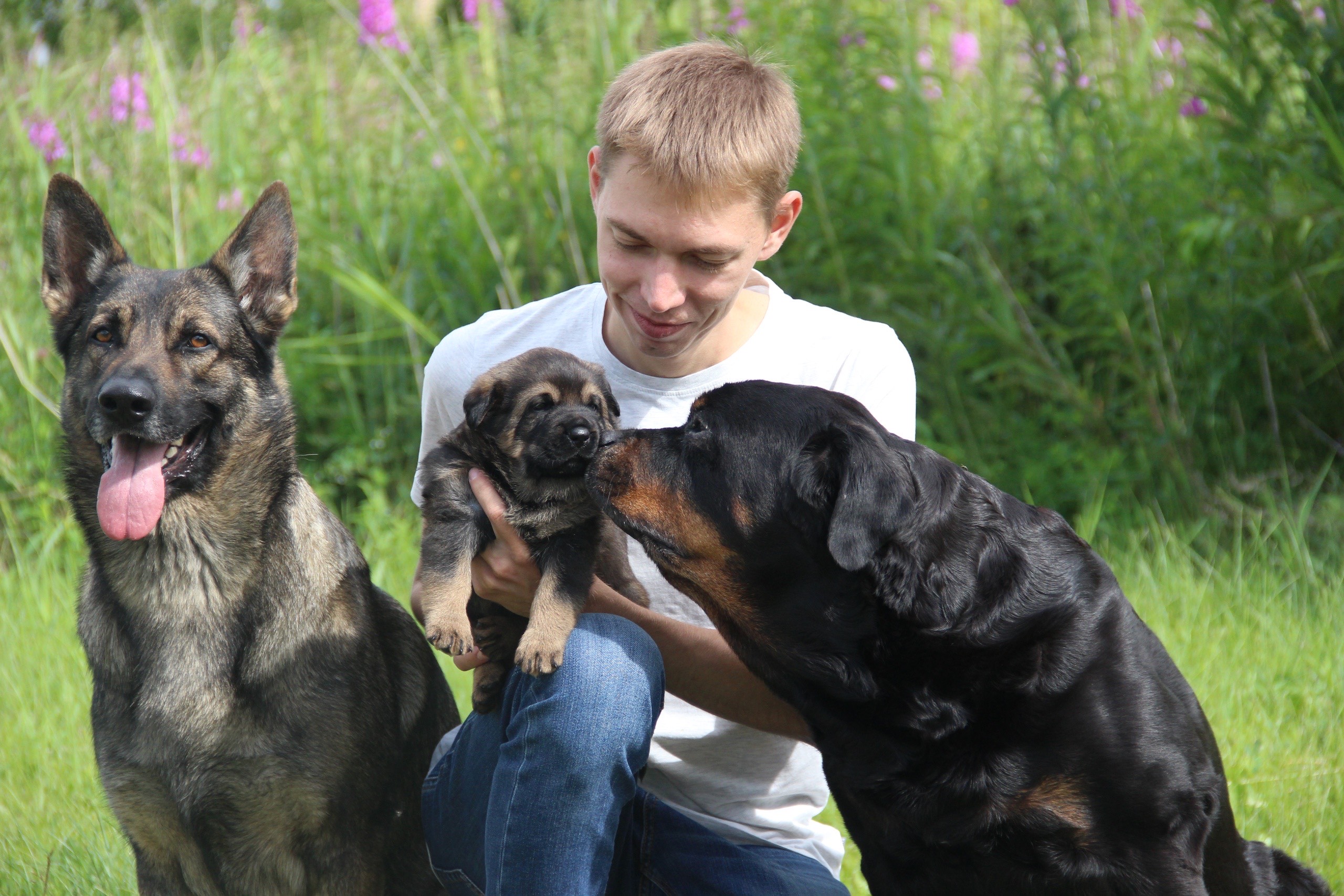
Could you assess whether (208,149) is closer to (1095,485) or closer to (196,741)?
(196,741)

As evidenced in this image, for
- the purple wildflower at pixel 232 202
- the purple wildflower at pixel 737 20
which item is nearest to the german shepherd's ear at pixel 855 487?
the purple wildflower at pixel 737 20

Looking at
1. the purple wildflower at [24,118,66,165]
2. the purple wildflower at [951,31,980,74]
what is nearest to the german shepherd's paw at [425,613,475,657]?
the purple wildflower at [24,118,66,165]

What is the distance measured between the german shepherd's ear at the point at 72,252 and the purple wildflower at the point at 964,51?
509 centimetres

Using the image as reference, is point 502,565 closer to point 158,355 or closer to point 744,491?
point 744,491

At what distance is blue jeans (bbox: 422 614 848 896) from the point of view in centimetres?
232

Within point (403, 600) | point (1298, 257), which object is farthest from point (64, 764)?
point (1298, 257)

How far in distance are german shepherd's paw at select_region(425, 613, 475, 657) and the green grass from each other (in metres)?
1.40

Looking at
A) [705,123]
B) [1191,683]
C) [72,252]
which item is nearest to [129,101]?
[72,252]

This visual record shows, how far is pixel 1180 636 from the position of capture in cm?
409

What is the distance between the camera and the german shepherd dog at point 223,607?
2.59 meters

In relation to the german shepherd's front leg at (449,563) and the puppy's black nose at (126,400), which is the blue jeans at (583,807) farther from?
the puppy's black nose at (126,400)

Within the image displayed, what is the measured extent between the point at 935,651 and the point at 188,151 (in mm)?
5009

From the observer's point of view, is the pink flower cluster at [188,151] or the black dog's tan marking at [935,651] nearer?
the black dog's tan marking at [935,651]

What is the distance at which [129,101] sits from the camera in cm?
580
